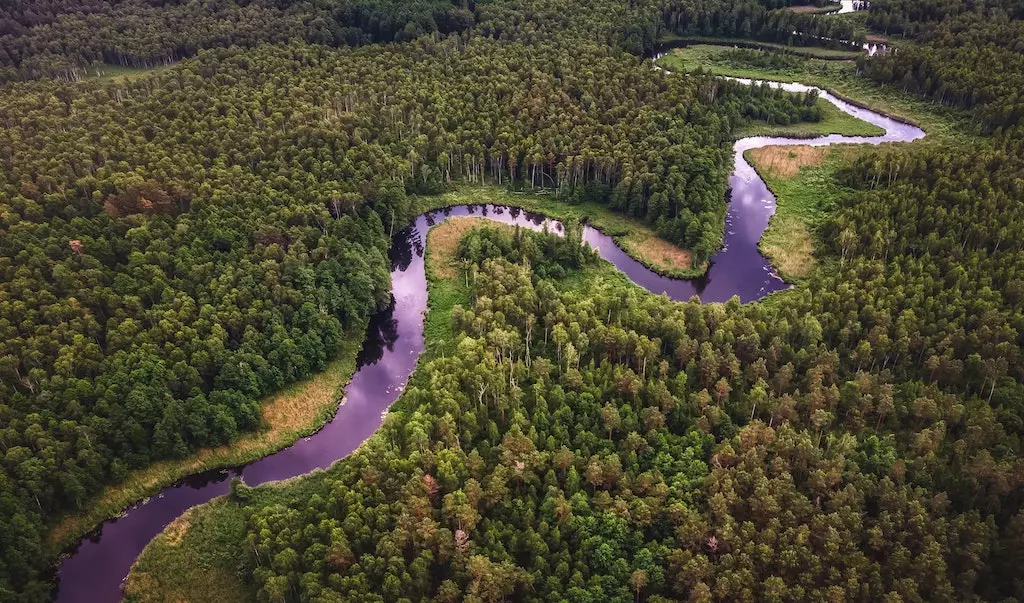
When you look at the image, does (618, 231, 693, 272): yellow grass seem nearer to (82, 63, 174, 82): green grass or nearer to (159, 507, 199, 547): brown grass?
(159, 507, 199, 547): brown grass

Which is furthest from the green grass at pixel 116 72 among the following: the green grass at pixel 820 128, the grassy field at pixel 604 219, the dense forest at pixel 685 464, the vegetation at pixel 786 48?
the green grass at pixel 820 128

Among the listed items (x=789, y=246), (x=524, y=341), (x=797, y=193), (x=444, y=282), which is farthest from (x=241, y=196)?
(x=797, y=193)

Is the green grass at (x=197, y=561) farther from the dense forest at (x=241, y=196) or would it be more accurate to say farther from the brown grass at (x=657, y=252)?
the brown grass at (x=657, y=252)

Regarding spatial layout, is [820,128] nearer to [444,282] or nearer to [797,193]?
[797,193]

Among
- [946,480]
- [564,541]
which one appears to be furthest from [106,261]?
[946,480]

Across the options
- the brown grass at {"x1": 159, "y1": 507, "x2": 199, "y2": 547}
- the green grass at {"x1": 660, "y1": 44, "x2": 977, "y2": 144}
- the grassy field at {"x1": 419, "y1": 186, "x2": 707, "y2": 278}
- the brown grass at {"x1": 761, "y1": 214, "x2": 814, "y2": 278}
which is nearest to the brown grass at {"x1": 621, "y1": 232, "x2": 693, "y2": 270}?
the grassy field at {"x1": 419, "y1": 186, "x2": 707, "y2": 278}
